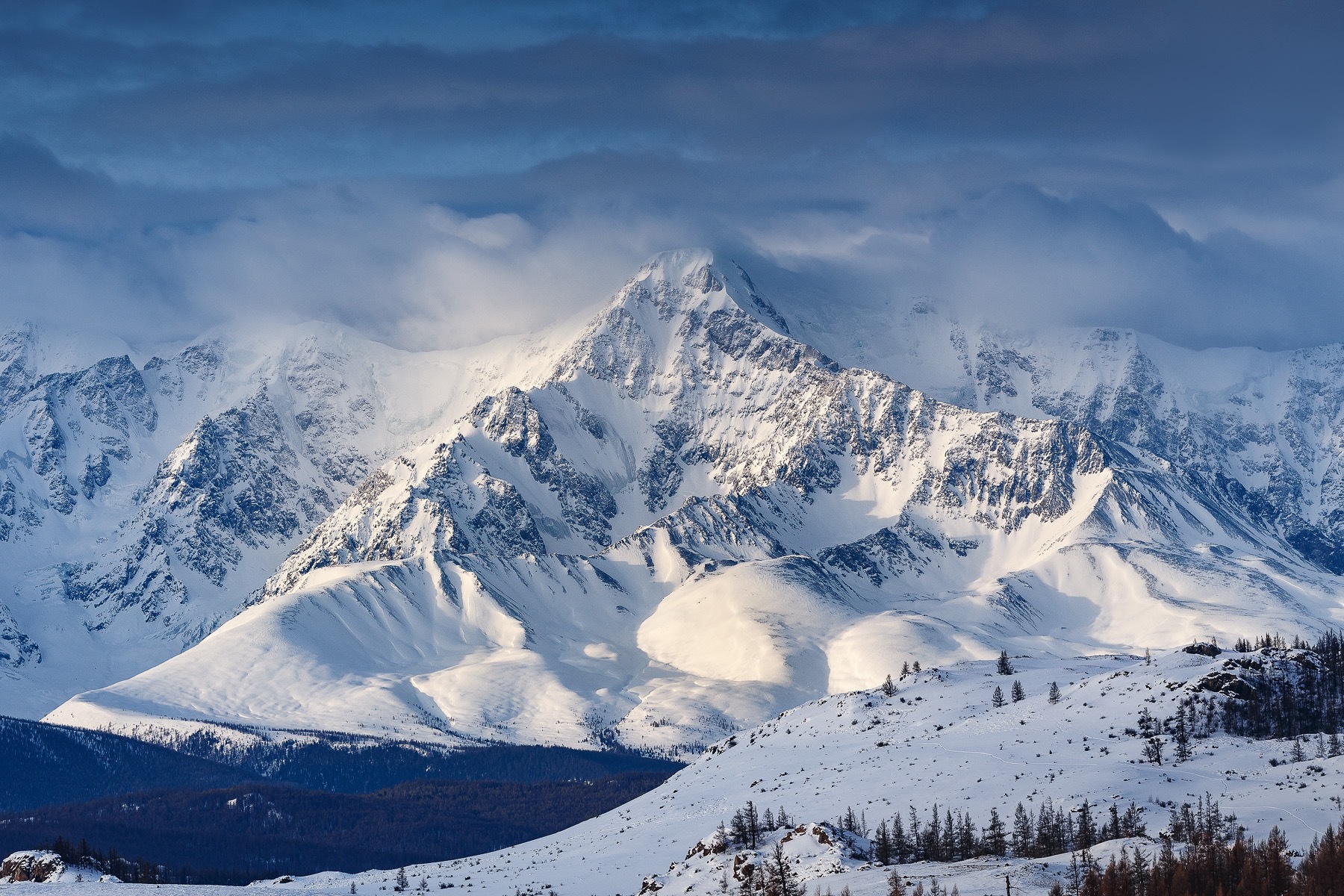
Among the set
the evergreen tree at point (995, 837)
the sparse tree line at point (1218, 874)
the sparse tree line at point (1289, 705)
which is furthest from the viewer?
the sparse tree line at point (1289, 705)

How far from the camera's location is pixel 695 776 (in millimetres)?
181500

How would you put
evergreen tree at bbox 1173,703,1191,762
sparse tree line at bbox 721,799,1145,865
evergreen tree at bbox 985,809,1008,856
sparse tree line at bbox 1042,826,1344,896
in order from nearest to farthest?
sparse tree line at bbox 1042,826,1344,896 → sparse tree line at bbox 721,799,1145,865 → evergreen tree at bbox 985,809,1008,856 → evergreen tree at bbox 1173,703,1191,762

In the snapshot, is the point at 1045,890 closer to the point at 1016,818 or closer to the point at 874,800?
the point at 1016,818

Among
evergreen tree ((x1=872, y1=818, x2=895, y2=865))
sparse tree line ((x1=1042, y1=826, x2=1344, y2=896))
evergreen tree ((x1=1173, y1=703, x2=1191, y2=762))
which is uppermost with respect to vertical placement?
evergreen tree ((x1=1173, y1=703, x2=1191, y2=762))

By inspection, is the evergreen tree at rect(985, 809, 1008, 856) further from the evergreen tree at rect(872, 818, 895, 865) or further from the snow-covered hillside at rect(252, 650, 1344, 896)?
the evergreen tree at rect(872, 818, 895, 865)

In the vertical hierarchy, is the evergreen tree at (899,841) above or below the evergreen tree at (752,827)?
below

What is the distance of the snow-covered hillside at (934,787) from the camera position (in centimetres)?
11469

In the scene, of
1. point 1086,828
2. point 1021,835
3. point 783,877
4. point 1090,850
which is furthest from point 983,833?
point 783,877

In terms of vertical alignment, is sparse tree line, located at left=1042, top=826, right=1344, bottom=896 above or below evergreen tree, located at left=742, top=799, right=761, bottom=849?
below

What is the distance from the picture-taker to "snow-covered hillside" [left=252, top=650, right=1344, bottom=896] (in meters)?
115

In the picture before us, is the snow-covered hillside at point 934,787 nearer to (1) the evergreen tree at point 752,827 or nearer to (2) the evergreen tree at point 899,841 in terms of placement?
(1) the evergreen tree at point 752,827

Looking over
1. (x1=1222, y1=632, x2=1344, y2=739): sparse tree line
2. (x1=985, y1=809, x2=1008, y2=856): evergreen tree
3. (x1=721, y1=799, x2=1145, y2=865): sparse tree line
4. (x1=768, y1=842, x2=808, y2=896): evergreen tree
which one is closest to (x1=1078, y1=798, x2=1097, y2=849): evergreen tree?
(x1=721, y1=799, x2=1145, y2=865): sparse tree line

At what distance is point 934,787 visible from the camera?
14162cm

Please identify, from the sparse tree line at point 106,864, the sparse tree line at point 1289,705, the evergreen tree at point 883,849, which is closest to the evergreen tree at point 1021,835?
the evergreen tree at point 883,849
